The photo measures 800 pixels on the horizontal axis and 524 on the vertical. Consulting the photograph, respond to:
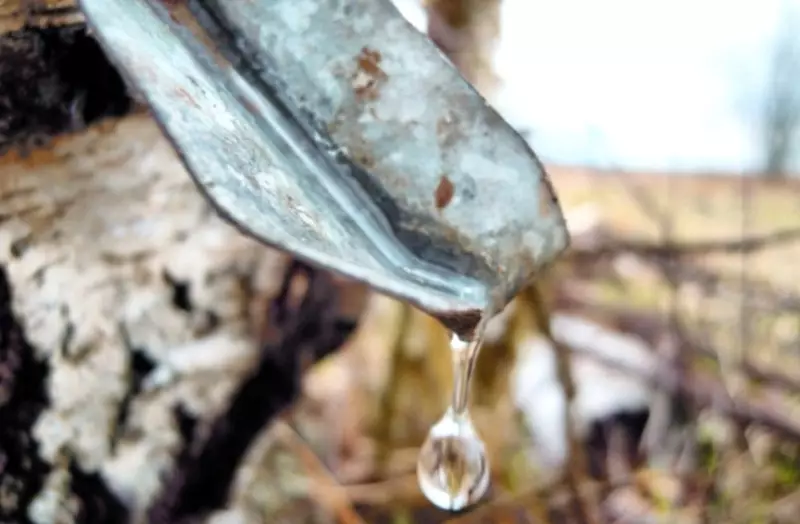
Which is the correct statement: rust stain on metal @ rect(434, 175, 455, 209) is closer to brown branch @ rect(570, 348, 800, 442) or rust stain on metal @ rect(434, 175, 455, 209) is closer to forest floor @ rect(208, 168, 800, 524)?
forest floor @ rect(208, 168, 800, 524)

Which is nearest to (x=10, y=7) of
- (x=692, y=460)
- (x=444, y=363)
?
(x=444, y=363)

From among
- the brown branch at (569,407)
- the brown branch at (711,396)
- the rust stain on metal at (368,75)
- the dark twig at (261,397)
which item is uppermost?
the rust stain on metal at (368,75)

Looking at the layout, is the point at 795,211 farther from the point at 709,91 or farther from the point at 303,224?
the point at 303,224

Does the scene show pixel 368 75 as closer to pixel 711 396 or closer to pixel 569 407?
pixel 569 407

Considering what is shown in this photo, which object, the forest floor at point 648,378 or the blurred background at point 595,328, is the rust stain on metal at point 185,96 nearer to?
the blurred background at point 595,328

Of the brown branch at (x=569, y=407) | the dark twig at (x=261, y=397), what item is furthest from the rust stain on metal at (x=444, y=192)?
the brown branch at (x=569, y=407)

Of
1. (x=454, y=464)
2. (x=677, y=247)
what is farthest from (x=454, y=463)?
(x=677, y=247)
